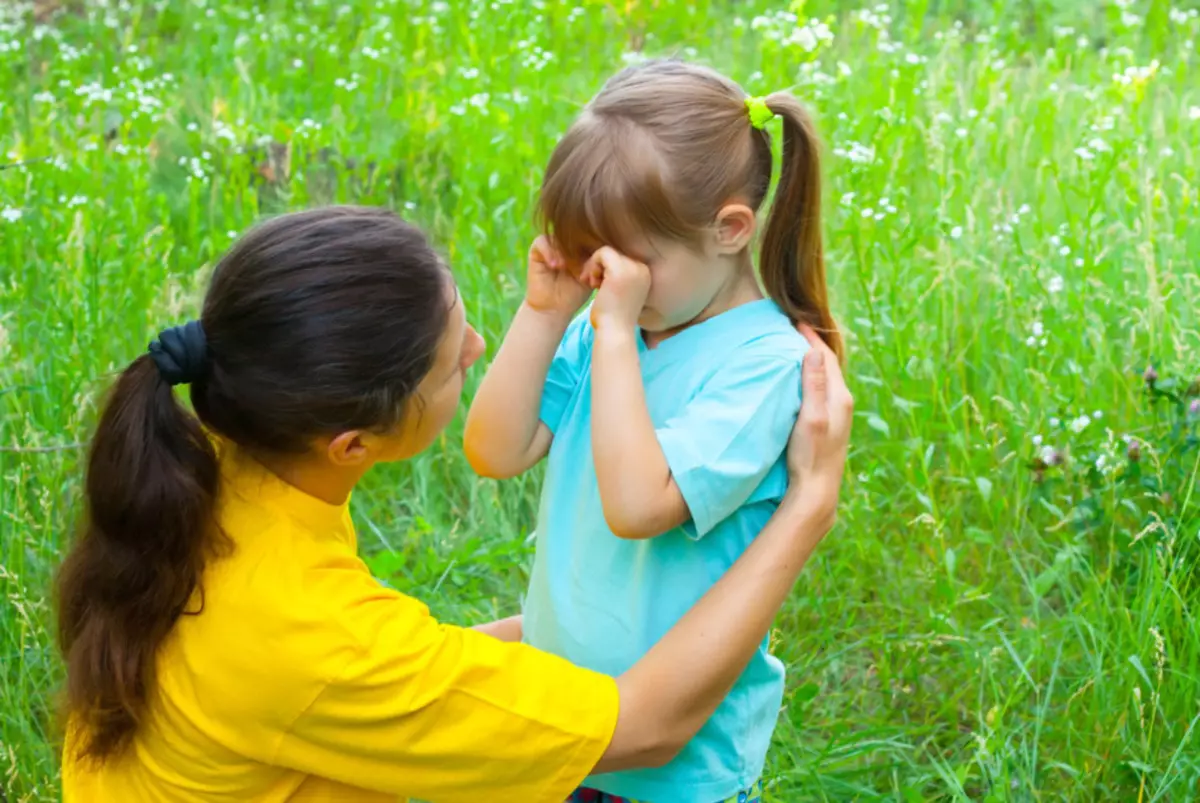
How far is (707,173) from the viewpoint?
1591mm

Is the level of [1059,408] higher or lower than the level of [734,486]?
lower

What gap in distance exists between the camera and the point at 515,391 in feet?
5.64

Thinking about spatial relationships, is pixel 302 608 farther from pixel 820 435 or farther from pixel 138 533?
pixel 820 435

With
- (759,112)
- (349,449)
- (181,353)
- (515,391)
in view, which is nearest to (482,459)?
(515,391)

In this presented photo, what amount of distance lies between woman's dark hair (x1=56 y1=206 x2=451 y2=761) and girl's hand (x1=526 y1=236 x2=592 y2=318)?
20 cm

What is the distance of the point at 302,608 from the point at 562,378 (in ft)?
1.72

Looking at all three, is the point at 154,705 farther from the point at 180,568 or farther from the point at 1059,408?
the point at 1059,408

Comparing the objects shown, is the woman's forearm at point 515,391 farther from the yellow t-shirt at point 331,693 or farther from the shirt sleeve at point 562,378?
the yellow t-shirt at point 331,693

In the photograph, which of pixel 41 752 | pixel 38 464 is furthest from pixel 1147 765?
pixel 38 464

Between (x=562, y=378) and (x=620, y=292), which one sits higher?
(x=620, y=292)

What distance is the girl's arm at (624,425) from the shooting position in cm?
148

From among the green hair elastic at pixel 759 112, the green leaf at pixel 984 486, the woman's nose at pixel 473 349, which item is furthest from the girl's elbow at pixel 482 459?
the green leaf at pixel 984 486

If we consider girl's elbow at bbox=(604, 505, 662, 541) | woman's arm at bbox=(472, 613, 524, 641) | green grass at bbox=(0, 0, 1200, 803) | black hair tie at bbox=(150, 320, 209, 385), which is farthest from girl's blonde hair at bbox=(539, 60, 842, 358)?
green grass at bbox=(0, 0, 1200, 803)

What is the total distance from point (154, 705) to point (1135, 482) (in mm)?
1812
